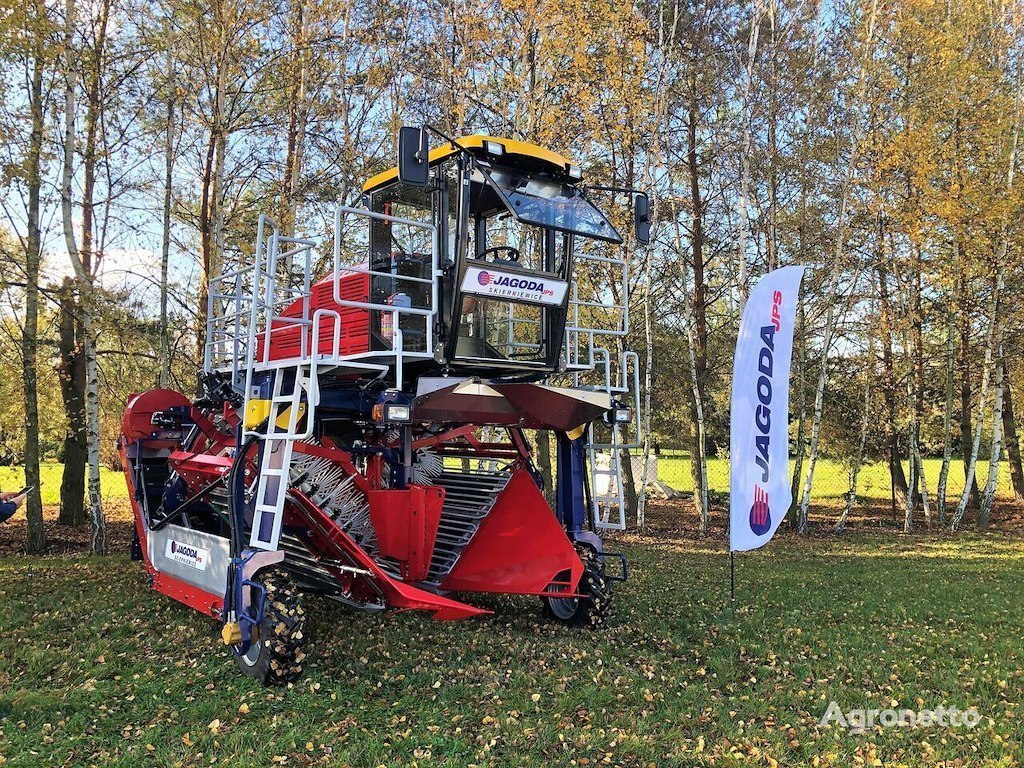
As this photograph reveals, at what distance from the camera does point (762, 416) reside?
7.68 metres

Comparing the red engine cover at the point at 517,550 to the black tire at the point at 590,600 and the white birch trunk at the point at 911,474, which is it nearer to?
the black tire at the point at 590,600

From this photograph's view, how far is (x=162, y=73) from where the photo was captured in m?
11.9

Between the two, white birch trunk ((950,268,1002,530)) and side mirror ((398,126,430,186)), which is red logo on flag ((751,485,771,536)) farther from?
white birch trunk ((950,268,1002,530))

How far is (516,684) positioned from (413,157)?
3.97m

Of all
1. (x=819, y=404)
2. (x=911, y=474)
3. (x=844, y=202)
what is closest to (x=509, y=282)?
(x=819, y=404)

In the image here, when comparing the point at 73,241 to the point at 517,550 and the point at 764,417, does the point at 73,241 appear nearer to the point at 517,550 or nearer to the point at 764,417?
the point at 517,550

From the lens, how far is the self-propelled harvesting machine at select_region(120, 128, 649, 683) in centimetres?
604

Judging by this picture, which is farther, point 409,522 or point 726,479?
point 726,479

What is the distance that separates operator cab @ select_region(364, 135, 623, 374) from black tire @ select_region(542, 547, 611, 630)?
1.99 metres

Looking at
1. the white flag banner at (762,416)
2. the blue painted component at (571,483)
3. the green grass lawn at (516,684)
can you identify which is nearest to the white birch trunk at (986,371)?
the green grass lawn at (516,684)

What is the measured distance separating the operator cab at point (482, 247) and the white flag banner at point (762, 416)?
190 cm

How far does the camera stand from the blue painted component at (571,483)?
761 cm

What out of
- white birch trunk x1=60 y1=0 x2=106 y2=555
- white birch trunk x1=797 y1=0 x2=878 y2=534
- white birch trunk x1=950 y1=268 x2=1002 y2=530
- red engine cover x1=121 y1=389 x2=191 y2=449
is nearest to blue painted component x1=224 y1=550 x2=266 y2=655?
red engine cover x1=121 y1=389 x2=191 y2=449

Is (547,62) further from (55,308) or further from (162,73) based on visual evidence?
(55,308)
